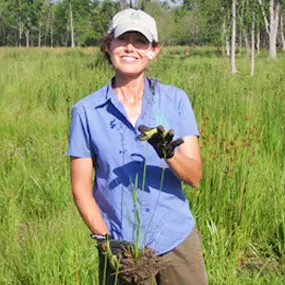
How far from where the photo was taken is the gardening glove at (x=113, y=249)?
1.40 metres

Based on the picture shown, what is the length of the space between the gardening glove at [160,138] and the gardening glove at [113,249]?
292 mm

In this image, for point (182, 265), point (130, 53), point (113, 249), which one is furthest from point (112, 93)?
point (182, 265)

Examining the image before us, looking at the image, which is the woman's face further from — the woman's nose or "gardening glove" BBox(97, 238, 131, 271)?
"gardening glove" BBox(97, 238, 131, 271)

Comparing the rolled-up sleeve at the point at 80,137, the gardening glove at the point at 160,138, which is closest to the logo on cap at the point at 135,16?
the rolled-up sleeve at the point at 80,137

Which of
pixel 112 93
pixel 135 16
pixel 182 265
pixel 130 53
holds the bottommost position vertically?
pixel 182 265

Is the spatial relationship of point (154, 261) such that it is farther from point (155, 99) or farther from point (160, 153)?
point (155, 99)

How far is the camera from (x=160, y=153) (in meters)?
1.43

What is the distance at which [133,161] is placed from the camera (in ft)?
5.33

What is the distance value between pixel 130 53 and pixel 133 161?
1.20 ft

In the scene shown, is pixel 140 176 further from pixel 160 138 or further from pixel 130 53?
pixel 130 53

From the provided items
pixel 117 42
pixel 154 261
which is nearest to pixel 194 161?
pixel 154 261

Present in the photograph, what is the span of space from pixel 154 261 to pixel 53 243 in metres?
1.26

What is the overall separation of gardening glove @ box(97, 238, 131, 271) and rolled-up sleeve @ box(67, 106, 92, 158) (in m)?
0.31

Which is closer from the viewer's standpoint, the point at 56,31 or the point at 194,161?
the point at 194,161
